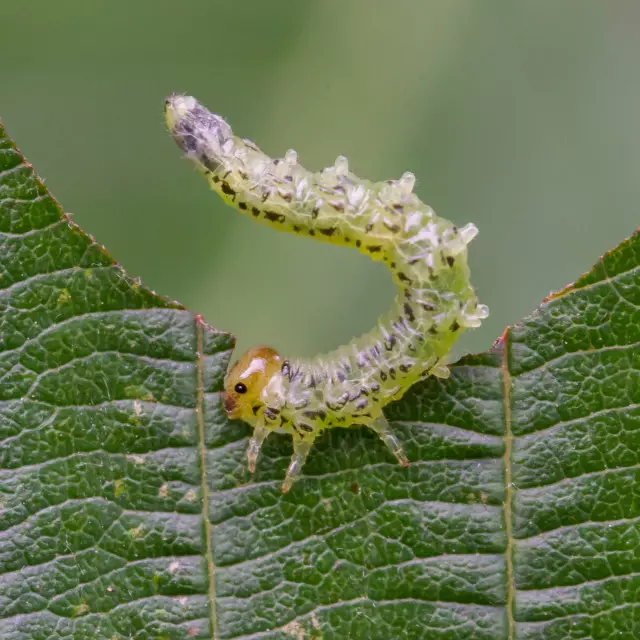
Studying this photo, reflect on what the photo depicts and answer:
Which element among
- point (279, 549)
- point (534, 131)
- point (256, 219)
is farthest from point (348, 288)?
point (279, 549)

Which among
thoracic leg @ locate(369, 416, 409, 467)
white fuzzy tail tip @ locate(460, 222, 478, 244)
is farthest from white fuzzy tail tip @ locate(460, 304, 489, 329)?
thoracic leg @ locate(369, 416, 409, 467)

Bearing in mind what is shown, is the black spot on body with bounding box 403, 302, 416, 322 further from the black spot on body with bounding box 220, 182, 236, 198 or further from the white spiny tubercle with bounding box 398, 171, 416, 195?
the black spot on body with bounding box 220, 182, 236, 198

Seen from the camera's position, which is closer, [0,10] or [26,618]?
[26,618]

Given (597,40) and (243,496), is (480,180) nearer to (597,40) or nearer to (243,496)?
(597,40)

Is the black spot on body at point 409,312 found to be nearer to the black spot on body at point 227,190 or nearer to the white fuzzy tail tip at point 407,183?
the white fuzzy tail tip at point 407,183

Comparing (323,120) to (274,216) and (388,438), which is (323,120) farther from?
(388,438)

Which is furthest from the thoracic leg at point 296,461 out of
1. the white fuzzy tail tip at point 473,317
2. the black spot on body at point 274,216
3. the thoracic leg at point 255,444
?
the black spot on body at point 274,216

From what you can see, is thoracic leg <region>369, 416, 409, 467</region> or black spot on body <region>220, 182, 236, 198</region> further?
black spot on body <region>220, 182, 236, 198</region>
